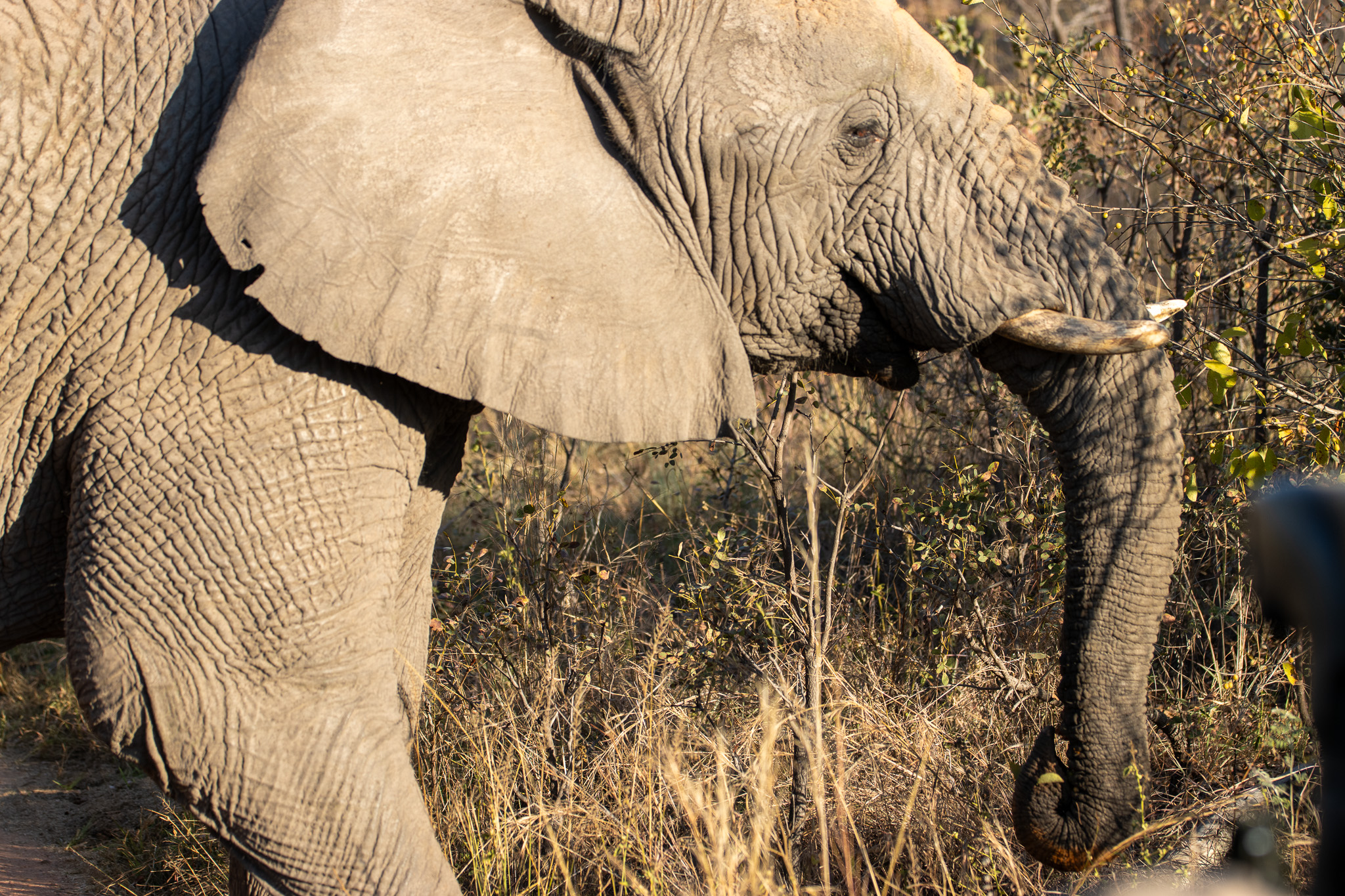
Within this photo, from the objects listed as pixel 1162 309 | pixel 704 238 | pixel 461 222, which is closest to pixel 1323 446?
pixel 1162 309

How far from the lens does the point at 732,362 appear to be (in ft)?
9.03

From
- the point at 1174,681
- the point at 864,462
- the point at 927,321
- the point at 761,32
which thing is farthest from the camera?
the point at 864,462

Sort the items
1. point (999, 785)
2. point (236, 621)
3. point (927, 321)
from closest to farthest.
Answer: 1. point (236, 621)
2. point (927, 321)
3. point (999, 785)

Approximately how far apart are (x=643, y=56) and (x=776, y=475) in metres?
1.66

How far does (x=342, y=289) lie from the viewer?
2.42 meters

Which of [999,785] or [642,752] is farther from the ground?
[999,785]

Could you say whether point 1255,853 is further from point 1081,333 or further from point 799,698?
point 799,698

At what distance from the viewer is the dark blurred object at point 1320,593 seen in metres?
0.96

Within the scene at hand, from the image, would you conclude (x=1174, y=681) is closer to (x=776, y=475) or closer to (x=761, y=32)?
(x=776, y=475)

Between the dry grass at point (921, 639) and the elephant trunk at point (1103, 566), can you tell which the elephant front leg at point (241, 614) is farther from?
the elephant trunk at point (1103, 566)

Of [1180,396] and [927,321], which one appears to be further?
[1180,396]

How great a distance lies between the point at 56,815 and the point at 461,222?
340cm

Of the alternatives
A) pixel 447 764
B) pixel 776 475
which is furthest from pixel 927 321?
pixel 447 764

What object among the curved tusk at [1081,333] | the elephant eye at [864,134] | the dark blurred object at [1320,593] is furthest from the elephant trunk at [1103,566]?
the dark blurred object at [1320,593]
